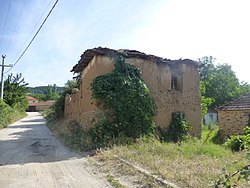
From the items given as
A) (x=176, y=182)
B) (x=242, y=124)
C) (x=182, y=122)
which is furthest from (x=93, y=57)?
(x=242, y=124)

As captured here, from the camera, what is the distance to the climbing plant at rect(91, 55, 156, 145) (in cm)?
1123

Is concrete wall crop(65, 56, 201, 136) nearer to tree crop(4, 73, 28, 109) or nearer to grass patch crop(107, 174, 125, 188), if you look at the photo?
grass patch crop(107, 174, 125, 188)

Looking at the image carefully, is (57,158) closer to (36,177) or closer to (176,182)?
(36,177)

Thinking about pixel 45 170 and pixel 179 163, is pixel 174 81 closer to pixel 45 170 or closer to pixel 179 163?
pixel 179 163

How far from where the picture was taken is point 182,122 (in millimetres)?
13789

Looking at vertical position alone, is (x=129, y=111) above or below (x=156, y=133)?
above

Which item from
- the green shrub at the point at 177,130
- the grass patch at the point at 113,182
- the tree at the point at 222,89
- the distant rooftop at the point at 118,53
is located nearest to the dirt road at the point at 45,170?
the grass patch at the point at 113,182

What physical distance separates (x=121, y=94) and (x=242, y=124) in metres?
11.1

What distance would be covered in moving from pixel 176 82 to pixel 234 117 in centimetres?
Answer: 677

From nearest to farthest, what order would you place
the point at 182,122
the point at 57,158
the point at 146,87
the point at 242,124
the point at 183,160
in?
the point at 183,160 → the point at 57,158 → the point at 146,87 → the point at 182,122 → the point at 242,124

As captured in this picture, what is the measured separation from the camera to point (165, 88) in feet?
45.5

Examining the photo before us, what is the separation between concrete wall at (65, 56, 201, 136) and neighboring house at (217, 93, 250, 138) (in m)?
5.20

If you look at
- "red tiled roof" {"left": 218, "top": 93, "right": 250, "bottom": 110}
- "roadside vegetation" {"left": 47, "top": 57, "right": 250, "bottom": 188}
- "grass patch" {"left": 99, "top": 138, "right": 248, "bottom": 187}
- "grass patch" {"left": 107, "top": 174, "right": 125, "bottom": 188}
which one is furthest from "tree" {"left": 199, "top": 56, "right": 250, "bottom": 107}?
"grass patch" {"left": 107, "top": 174, "right": 125, "bottom": 188}

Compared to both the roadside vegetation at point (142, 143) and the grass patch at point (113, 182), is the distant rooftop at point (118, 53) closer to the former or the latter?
the roadside vegetation at point (142, 143)
